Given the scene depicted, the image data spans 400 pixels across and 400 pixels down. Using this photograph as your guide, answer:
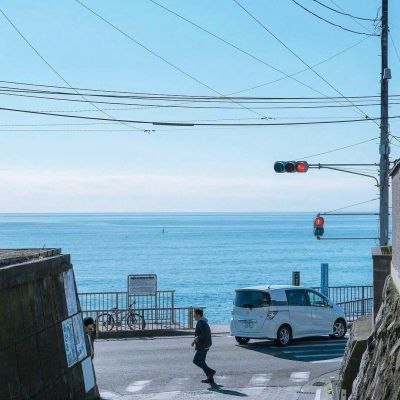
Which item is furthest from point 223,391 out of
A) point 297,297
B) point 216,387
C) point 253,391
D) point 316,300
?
point 316,300

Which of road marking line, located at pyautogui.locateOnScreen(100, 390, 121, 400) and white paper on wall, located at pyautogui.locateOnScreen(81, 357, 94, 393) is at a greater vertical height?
white paper on wall, located at pyautogui.locateOnScreen(81, 357, 94, 393)

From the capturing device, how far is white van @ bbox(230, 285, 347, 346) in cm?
2345

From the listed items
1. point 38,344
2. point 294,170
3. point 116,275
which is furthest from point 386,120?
point 116,275

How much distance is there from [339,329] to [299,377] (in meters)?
7.18

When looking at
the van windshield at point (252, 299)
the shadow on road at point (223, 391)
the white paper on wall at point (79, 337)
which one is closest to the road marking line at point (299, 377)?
the shadow on road at point (223, 391)

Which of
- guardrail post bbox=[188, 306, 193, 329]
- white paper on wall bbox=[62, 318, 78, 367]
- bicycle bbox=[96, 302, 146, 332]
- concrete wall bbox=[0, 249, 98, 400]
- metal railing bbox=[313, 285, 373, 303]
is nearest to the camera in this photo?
concrete wall bbox=[0, 249, 98, 400]

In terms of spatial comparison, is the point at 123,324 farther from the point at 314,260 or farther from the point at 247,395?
the point at 314,260

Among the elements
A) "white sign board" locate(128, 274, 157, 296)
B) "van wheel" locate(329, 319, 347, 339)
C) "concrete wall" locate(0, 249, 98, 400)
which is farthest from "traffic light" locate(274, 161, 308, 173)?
"concrete wall" locate(0, 249, 98, 400)

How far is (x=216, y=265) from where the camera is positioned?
351 feet

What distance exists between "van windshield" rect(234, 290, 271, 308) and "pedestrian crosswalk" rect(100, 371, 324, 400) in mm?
4758

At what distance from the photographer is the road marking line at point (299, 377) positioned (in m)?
18.1

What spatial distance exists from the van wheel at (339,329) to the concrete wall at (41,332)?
10393mm

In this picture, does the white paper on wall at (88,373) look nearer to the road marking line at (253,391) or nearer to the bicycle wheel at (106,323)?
the road marking line at (253,391)

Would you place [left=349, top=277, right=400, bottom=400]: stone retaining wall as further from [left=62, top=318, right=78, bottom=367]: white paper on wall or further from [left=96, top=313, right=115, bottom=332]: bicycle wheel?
[left=96, top=313, right=115, bottom=332]: bicycle wheel
